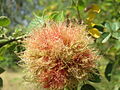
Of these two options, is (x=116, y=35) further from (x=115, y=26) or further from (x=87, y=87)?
(x=87, y=87)

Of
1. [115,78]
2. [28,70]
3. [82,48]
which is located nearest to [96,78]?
[82,48]

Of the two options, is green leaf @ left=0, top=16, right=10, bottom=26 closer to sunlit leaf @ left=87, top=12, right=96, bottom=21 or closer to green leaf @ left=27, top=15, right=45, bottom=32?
green leaf @ left=27, top=15, right=45, bottom=32

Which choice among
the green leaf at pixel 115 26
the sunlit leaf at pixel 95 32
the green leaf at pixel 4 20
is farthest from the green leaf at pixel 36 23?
the green leaf at pixel 115 26

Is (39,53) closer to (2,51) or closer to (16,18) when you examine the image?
(2,51)

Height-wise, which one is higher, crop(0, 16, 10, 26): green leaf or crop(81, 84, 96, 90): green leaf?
crop(0, 16, 10, 26): green leaf

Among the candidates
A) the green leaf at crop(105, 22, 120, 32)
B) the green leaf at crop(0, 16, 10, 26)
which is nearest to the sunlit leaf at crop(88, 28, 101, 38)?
the green leaf at crop(105, 22, 120, 32)

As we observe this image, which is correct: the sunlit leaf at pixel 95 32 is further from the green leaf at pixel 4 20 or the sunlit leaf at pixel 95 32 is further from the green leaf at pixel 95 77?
the green leaf at pixel 4 20

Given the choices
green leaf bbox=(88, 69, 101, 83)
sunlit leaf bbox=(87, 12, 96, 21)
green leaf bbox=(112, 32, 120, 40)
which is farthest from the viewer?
sunlit leaf bbox=(87, 12, 96, 21)

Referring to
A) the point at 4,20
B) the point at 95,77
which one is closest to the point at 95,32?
the point at 95,77

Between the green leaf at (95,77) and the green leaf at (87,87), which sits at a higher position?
the green leaf at (95,77)

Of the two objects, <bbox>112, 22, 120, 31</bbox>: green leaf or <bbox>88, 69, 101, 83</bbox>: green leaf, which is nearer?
<bbox>88, 69, 101, 83</bbox>: green leaf

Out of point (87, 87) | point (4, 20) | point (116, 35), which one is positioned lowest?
point (87, 87)
